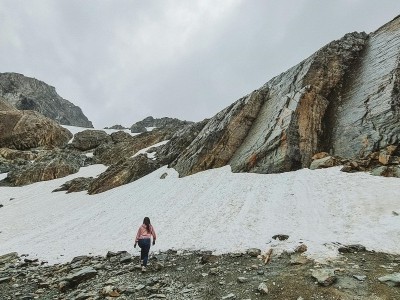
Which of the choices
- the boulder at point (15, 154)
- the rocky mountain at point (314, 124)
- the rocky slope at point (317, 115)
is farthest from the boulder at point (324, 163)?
A: the boulder at point (15, 154)

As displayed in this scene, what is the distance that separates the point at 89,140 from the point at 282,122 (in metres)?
48.4

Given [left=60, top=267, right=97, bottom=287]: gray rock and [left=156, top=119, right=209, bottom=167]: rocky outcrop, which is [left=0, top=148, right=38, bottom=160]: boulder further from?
[left=60, top=267, right=97, bottom=287]: gray rock

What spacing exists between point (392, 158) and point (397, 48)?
42.1ft

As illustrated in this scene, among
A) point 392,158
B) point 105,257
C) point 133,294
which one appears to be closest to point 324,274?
point 133,294

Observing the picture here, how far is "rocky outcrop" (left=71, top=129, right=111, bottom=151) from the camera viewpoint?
216 feet

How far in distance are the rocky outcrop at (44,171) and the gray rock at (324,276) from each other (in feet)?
148

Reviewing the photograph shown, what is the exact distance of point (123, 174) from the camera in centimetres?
3938

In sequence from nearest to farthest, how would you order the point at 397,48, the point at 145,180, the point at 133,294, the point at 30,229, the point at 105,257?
the point at 133,294
the point at 105,257
the point at 30,229
the point at 397,48
the point at 145,180

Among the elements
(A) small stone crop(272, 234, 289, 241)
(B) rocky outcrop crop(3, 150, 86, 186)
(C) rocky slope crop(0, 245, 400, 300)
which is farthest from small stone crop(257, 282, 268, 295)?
(B) rocky outcrop crop(3, 150, 86, 186)

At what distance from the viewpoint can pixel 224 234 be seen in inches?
674

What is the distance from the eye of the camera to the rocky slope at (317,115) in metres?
25.6

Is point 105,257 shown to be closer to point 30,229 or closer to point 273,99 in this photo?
point 30,229

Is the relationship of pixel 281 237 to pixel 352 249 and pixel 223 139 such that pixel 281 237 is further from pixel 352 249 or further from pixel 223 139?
pixel 223 139

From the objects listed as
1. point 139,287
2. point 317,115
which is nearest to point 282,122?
point 317,115
